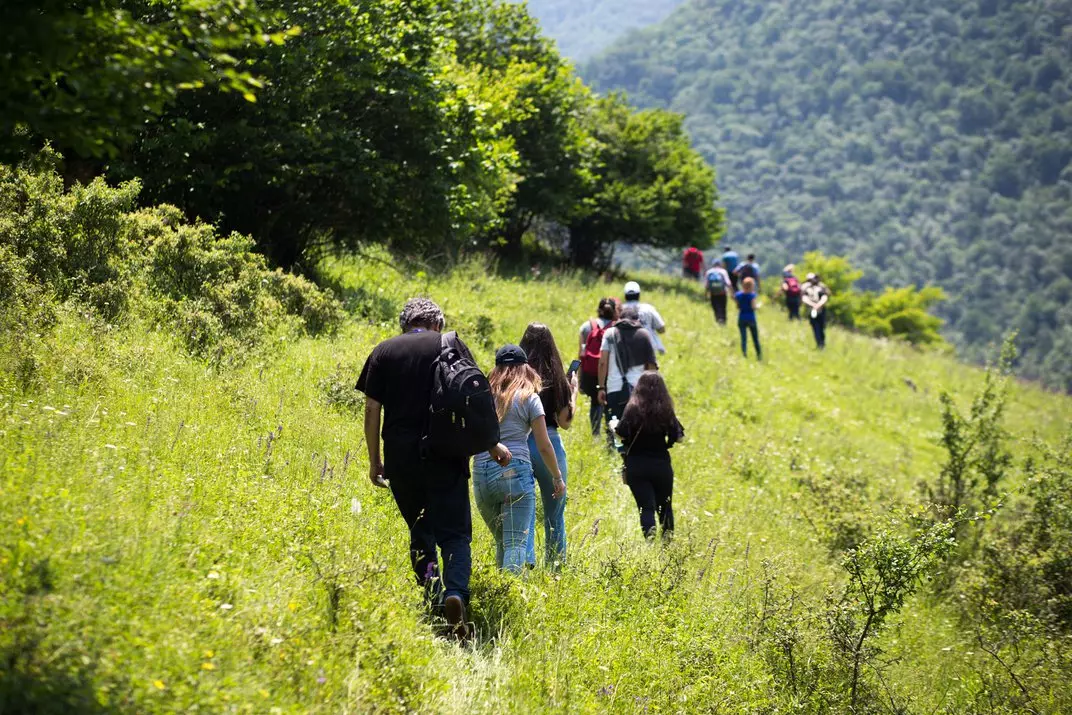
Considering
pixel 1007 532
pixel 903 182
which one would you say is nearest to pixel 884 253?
pixel 903 182

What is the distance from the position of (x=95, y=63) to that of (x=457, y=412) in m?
2.50

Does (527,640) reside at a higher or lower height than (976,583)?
higher

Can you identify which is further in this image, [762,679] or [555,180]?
[555,180]

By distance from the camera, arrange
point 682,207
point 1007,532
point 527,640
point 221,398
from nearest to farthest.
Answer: point 527,640 < point 221,398 < point 1007,532 < point 682,207

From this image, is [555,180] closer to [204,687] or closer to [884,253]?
[204,687]

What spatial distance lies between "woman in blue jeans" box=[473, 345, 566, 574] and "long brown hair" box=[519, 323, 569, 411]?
71cm

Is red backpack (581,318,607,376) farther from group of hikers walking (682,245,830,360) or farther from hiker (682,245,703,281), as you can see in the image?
hiker (682,245,703,281)

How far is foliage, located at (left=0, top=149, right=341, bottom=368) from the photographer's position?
8.02 m

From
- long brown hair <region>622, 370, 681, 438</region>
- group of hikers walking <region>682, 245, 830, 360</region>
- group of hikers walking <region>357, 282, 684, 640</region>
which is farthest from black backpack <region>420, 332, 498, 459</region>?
group of hikers walking <region>682, 245, 830, 360</region>

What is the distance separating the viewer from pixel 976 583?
32.0ft

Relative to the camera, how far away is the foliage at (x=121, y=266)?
26.3ft

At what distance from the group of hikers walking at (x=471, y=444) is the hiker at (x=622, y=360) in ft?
4.82

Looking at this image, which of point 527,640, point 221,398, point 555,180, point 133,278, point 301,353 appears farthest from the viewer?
point 555,180

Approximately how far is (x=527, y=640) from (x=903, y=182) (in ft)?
701
